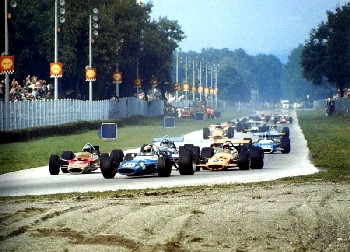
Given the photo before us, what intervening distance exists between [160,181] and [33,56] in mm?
80826

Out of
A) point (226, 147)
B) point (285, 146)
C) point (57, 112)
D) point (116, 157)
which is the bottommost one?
point (285, 146)

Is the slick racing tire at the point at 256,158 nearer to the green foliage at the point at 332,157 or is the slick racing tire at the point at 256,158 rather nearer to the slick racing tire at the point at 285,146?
the green foliage at the point at 332,157

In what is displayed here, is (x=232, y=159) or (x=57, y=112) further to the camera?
(x=57, y=112)

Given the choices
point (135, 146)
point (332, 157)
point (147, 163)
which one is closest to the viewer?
point (147, 163)

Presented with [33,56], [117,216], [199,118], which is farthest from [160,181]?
[199,118]

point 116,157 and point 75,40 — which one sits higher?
point 75,40

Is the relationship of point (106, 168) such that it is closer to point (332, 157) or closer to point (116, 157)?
point (116, 157)

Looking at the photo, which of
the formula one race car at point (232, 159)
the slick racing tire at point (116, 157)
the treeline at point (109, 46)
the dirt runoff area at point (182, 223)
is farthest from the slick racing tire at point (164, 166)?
the treeline at point (109, 46)

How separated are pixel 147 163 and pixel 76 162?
4.08 m

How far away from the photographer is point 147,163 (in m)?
40.3

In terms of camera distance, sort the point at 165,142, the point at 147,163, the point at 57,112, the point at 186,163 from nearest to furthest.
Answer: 1. the point at 147,163
2. the point at 186,163
3. the point at 165,142
4. the point at 57,112

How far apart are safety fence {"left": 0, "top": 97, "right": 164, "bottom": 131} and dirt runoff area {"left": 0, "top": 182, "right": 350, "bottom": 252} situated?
4045cm

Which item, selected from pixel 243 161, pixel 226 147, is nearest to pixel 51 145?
pixel 226 147

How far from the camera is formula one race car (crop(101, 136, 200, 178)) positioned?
39719 millimetres
